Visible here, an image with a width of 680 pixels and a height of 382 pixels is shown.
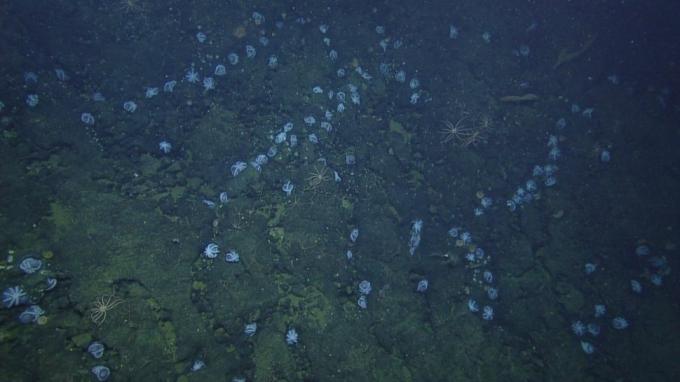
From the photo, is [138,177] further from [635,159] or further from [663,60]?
[663,60]

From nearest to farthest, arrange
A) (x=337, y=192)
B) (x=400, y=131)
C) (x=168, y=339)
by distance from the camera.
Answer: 1. (x=168, y=339)
2. (x=337, y=192)
3. (x=400, y=131)

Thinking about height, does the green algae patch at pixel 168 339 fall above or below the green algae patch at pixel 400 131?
below

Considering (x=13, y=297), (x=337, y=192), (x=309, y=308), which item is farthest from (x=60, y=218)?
(x=337, y=192)

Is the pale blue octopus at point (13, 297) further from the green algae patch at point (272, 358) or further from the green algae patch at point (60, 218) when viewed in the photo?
the green algae patch at point (272, 358)

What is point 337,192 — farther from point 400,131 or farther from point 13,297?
point 13,297

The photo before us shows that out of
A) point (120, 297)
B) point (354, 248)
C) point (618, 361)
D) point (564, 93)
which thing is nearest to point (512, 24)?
point (564, 93)

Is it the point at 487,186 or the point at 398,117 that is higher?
the point at 398,117

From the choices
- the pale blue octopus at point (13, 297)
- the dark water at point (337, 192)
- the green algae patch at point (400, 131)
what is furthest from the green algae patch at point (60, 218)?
the green algae patch at point (400, 131)

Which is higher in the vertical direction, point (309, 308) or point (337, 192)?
point (337, 192)

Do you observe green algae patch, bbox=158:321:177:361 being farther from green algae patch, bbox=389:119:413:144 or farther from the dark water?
green algae patch, bbox=389:119:413:144
